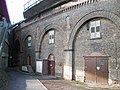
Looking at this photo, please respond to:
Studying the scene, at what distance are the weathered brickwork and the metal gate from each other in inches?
15.8

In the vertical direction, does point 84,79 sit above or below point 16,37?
below

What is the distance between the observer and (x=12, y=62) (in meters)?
Answer: 38.8

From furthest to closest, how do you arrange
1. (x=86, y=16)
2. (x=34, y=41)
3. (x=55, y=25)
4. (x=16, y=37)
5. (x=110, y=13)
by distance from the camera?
(x=16, y=37)
(x=34, y=41)
(x=55, y=25)
(x=86, y=16)
(x=110, y=13)

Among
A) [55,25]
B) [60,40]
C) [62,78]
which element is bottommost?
[62,78]

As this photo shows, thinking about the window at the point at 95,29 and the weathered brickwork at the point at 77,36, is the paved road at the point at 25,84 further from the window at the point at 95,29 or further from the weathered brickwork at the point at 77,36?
the window at the point at 95,29

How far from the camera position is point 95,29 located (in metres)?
19.1

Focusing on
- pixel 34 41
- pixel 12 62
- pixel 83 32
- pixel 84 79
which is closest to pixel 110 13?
pixel 83 32

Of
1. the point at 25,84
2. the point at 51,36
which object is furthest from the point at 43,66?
the point at 25,84

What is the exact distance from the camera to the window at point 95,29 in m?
18.9

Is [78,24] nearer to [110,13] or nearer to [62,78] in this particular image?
[110,13]

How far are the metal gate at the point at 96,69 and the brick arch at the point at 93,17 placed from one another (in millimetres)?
2564

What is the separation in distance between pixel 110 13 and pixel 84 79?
6218mm

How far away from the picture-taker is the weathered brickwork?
17.6 m

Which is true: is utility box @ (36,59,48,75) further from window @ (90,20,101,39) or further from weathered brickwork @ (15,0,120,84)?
window @ (90,20,101,39)
